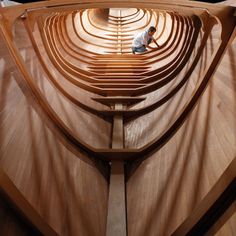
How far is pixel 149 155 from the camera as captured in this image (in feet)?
5.05

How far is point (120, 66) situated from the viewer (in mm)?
2787

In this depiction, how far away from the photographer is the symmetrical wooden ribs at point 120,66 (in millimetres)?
1549

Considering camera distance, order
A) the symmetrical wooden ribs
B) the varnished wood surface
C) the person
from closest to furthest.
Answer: the varnished wood surface
the symmetrical wooden ribs
the person

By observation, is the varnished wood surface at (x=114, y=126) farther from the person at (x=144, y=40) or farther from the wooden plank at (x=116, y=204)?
the person at (x=144, y=40)

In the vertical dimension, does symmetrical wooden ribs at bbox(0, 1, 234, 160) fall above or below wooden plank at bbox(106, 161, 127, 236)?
above

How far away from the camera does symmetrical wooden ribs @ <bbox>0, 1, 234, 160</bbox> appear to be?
1.55 metres

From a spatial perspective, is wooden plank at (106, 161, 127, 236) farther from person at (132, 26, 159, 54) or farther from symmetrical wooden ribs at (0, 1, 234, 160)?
person at (132, 26, 159, 54)

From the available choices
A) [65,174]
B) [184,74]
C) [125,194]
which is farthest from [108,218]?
[184,74]

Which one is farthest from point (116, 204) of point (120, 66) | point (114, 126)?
point (120, 66)

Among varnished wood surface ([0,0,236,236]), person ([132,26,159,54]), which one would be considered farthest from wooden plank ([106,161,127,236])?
person ([132,26,159,54])

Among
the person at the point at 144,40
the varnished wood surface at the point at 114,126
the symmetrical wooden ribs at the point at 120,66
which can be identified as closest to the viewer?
the varnished wood surface at the point at 114,126

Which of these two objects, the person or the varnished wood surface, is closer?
the varnished wood surface

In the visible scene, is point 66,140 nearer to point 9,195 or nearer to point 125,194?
point 125,194

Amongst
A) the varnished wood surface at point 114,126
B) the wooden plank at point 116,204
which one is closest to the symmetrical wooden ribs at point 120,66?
the varnished wood surface at point 114,126
